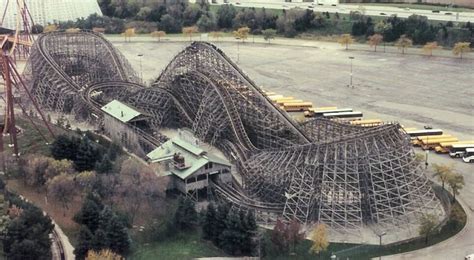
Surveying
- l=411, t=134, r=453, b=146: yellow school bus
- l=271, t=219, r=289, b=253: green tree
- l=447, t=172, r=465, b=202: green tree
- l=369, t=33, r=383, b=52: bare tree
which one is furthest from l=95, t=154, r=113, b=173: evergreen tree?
l=369, t=33, r=383, b=52: bare tree

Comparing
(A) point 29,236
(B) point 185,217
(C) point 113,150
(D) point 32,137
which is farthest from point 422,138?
(A) point 29,236

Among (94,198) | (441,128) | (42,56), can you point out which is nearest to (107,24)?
(42,56)

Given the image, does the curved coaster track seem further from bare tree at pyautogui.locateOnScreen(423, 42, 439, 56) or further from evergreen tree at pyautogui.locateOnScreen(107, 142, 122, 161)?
bare tree at pyautogui.locateOnScreen(423, 42, 439, 56)

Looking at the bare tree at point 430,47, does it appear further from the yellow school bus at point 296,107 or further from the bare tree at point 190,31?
the bare tree at point 190,31

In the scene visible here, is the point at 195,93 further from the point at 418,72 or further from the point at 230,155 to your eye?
the point at 418,72

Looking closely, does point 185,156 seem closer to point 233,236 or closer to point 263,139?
point 263,139

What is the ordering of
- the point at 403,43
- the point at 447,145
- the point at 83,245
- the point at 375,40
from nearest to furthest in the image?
the point at 83,245
the point at 447,145
the point at 403,43
the point at 375,40
